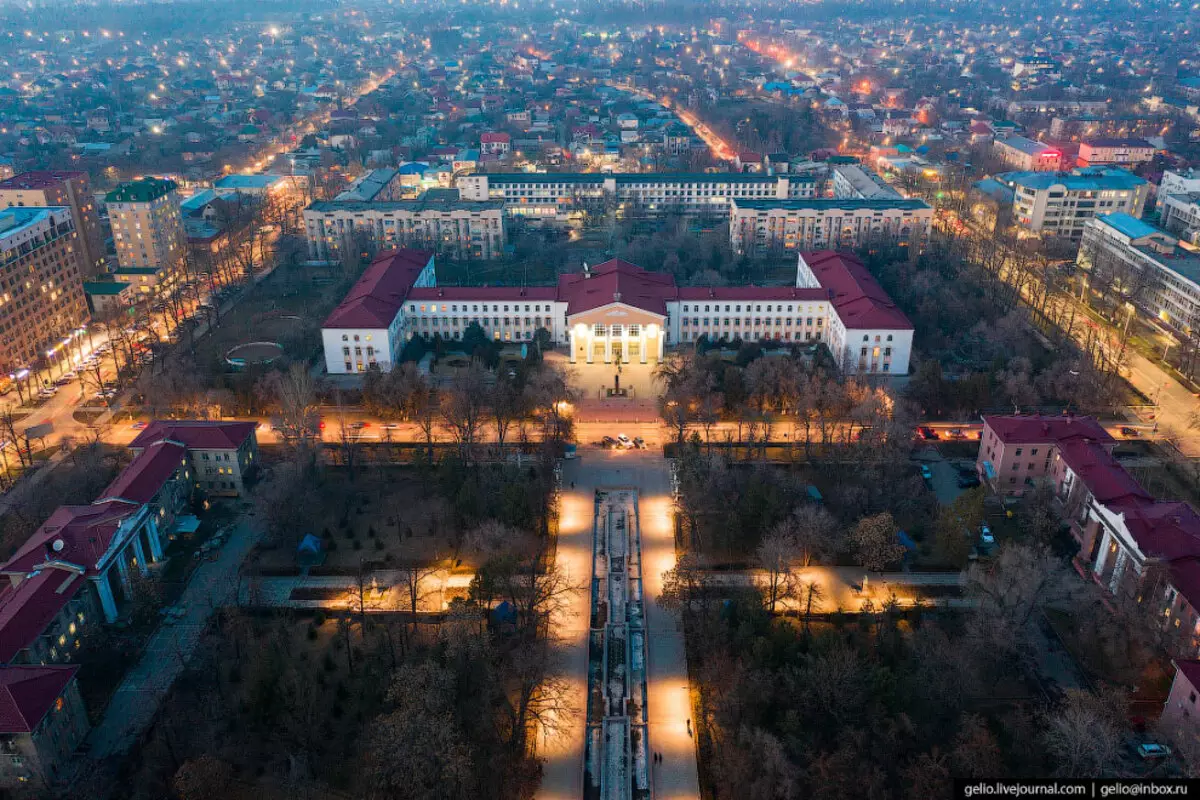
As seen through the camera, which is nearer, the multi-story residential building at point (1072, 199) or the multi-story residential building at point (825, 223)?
the multi-story residential building at point (825, 223)

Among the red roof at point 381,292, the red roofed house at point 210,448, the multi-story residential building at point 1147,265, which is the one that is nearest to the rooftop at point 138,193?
the red roof at point 381,292

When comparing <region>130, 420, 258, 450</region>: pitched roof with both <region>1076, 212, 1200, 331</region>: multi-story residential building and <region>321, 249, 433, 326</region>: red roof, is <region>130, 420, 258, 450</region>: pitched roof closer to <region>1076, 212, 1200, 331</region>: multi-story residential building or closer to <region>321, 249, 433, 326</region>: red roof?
<region>321, 249, 433, 326</region>: red roof

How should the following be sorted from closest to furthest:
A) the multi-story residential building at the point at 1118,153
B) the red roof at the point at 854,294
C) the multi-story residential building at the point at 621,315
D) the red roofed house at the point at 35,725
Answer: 1. the red roofed house at the point at 35,725
2. the red roof at the point at 854,294
3. the multi-story residential building at the point at 621,315
4. the multi-story residential building at the point at 1118,153

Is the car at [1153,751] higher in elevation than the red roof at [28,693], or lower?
lower

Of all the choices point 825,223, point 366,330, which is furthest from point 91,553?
point 825,223

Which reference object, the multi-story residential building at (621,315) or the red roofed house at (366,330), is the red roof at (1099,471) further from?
the red roofed house at (366,330)

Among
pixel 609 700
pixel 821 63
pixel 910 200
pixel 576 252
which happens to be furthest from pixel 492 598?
pixel 821 63
